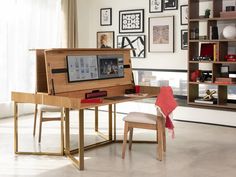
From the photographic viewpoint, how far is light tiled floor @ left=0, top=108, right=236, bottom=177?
399 centimetres

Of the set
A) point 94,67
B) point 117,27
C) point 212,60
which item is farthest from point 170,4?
point 94,67

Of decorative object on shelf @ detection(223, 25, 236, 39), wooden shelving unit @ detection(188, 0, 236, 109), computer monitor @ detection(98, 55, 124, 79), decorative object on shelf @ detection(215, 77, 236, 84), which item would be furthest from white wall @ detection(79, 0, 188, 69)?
computer monitor @ detection(98, 55, 124, 79)

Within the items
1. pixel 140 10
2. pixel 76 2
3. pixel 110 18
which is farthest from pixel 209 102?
pixel 76 2

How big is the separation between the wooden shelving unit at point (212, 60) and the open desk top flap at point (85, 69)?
1.71m

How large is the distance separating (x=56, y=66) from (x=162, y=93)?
1192 millimetres

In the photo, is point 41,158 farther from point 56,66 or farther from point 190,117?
point 190,117

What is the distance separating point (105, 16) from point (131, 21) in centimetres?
64

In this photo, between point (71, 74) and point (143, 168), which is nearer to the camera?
point (143, 168)

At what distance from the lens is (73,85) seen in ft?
14.9

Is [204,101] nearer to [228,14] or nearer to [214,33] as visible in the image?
[214,33]

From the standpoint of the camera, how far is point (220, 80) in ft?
21.1

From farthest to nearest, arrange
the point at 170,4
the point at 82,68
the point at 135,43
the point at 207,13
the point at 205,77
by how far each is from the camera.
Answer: the point at 135,43, the point at 170,4, the point at 205,77, the point at 207,13, the point at 82,68

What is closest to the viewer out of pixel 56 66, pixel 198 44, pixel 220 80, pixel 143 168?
pixel 143 168

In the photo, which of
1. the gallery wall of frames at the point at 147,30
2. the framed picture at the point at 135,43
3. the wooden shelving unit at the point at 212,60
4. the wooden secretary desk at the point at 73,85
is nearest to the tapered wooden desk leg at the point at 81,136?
the wooden secretary desk at the point at 73,85
